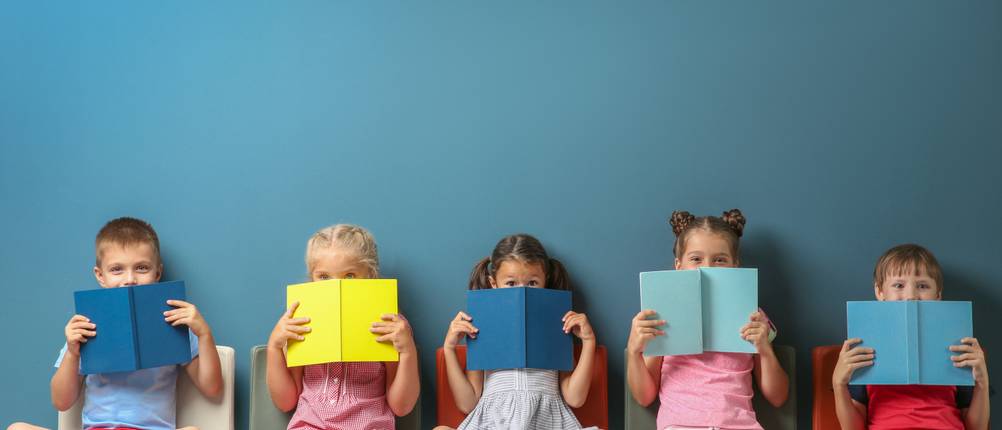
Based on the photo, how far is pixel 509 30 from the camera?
340 centimetres

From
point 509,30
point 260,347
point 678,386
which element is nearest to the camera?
point 678,386

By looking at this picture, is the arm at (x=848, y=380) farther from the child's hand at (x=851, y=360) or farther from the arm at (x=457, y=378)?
the arm at (x=457, y=378)

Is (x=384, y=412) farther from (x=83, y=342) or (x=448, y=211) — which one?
(x=83, y=342)

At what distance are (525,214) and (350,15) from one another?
3.46ft

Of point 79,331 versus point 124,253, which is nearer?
point 79,331

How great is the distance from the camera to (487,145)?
11.1 feet

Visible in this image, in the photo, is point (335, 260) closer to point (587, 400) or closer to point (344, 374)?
point (344, 374)

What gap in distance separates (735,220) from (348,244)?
4.52 feet

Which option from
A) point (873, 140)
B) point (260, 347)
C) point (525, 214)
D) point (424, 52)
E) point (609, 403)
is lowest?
point (609, 403)

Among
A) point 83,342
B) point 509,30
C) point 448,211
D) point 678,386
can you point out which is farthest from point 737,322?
point 83,342

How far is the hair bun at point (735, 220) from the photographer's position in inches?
123

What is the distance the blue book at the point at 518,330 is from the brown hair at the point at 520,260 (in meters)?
0.19

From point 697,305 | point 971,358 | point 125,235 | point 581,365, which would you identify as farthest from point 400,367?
point 971,358

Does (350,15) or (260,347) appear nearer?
(260,347)
